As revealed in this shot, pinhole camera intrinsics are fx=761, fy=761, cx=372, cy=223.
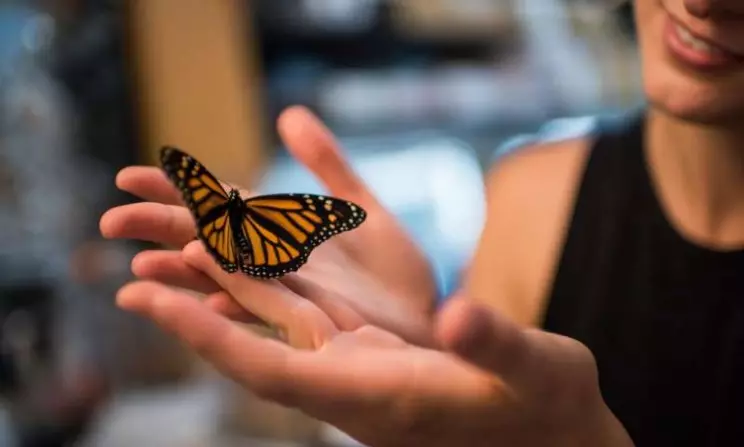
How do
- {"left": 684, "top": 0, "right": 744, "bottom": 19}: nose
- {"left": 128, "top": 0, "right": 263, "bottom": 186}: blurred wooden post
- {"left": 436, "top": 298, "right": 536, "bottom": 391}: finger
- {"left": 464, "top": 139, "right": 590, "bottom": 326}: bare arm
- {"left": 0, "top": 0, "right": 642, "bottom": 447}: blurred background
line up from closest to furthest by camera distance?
1. {"left": 436, "top": 298, "right": 536, "bottom": 391}: finger
2. {"left": 684, "top": 0, "right": 744, "bottom": 19}: nose
3. {"left": 464, "top": 139, "right": 590, "bottom": 326}: bare arm
4. {"left": 0, "top": 0, "right": 642, "bottom": 447}: blurred background
5. {"left": 128, "top": 0, "right": 263, "bottom": 186}: blurred wooden post

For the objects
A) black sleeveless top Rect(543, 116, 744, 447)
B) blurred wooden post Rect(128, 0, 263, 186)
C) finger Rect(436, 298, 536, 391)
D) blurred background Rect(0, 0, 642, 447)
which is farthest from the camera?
blurred wooden post Rect(128, 0, 263, 186)

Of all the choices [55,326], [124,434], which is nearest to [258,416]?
[124,434]

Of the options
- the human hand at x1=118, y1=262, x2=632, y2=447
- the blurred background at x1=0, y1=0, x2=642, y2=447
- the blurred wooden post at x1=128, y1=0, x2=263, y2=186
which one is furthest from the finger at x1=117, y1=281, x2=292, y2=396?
the blurred wooden post at x1=128, y1=0, x2=263, y2=186

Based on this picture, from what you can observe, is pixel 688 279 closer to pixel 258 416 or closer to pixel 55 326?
pixel 258 416

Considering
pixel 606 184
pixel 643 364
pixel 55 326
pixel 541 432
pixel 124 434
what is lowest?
pixel 124 434

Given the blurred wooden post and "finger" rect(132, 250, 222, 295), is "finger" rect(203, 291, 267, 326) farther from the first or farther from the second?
the blurred wooden post

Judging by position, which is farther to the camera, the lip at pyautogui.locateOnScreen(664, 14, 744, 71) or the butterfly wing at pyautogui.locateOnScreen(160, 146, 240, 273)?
the lip at pyautogui.locateOnScreen(664, 14, 744, 71)

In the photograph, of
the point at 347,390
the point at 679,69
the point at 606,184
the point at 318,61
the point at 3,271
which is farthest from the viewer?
the point at 318,61

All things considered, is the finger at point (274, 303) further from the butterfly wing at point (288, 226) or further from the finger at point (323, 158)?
the finger at point (323, 158)
